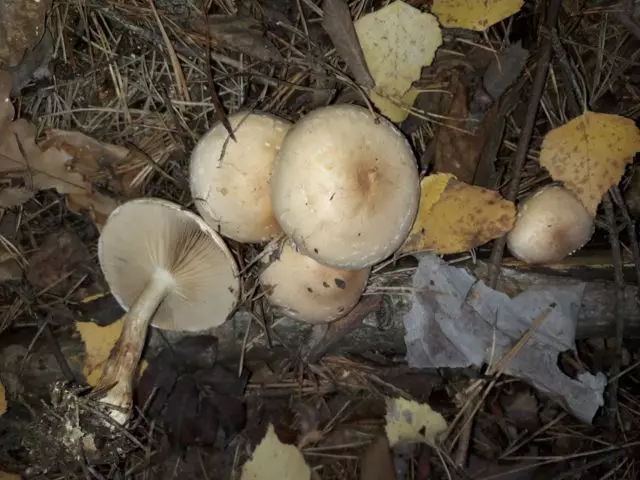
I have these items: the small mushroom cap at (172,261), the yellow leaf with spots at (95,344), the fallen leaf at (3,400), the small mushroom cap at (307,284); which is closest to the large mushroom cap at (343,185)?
the small mushroom cap at (307,284)

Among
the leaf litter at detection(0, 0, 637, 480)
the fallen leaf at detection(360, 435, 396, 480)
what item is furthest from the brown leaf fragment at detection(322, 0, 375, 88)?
the fallen leaf at detection(360, 435, 396, 480)

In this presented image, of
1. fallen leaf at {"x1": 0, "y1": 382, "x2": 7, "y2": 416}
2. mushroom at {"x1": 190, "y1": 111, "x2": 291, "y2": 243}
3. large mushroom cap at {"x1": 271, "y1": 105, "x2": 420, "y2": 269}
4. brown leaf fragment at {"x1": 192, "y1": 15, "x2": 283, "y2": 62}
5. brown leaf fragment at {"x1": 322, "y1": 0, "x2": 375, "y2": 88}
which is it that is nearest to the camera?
large mushroom cap at {"x1": 271, "y1": 105, "x2": 420, "y2": 269}

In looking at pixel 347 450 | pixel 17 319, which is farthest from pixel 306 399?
pixel 17 319

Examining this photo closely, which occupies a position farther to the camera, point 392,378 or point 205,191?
point 392,378

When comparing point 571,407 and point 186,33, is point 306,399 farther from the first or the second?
point 186,33

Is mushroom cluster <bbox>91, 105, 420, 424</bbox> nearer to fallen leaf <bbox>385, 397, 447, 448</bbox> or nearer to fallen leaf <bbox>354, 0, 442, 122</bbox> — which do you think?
fallen leaf <bbox>354, 0, 442, 122</bbox>
